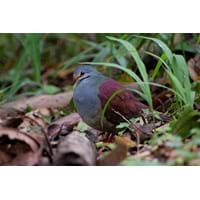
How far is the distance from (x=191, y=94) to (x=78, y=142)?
2.17ft

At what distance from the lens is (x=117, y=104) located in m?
2.50

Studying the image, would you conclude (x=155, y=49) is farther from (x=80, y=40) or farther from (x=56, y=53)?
(x=56, y=53)

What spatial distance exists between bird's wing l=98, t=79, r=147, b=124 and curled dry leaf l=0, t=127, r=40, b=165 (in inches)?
20.2

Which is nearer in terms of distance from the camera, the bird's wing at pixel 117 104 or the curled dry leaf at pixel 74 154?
the curled dry leaf at pixel 74 154

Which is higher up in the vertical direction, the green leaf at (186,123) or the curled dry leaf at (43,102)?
the green leaf at (186,123)

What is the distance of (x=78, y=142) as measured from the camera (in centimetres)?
194

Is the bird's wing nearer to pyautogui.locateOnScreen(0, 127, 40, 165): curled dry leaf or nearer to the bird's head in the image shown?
the bird's head

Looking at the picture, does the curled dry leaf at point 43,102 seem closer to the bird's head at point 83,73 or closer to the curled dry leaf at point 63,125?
the curled dry leaf at point 63,125

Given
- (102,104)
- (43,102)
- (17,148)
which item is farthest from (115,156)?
(43,102)

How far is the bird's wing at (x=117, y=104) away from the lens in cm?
248

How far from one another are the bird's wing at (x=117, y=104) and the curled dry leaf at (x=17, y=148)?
20.2 inches

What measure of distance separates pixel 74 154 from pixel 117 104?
0.66m

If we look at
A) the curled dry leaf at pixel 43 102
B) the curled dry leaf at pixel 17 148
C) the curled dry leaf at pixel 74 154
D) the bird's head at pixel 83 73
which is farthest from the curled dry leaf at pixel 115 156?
the curled dry leaf at pixel 43 102

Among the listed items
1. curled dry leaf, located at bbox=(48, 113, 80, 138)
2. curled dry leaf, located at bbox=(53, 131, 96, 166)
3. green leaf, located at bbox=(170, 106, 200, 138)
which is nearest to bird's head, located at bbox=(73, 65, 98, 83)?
curled dry leaf, located at bbox=(48, 113, 80, 138)
